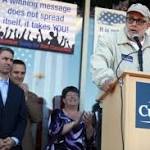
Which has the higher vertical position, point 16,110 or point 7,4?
point 7,4

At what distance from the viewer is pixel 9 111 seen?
461 cm

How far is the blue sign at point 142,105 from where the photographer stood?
3119 millimetres

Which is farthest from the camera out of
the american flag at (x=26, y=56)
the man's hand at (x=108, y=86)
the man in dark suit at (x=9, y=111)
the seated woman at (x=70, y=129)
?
the american flag at (x=26, y=56)

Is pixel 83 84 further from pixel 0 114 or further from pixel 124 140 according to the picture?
pixel 124 140

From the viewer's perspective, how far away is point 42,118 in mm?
5820

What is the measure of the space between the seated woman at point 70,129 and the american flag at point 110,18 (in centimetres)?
169

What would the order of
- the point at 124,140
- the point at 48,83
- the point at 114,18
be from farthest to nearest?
the point at 114,18 → the point at 48,83 → the point at 124,140

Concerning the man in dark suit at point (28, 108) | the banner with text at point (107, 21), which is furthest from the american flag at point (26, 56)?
the banner with text at point (107, 21)

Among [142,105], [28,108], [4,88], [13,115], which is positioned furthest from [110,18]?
[142,105]

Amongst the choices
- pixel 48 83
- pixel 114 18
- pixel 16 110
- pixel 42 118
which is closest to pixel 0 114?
pixel 16 110

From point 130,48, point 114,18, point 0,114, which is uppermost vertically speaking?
point 114,18

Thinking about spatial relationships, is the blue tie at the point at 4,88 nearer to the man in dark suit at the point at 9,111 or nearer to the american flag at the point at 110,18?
the man in dark suit at the point at 9,111

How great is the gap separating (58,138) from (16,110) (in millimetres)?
630

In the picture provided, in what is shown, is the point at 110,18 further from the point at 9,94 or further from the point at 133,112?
the point at 133,112
